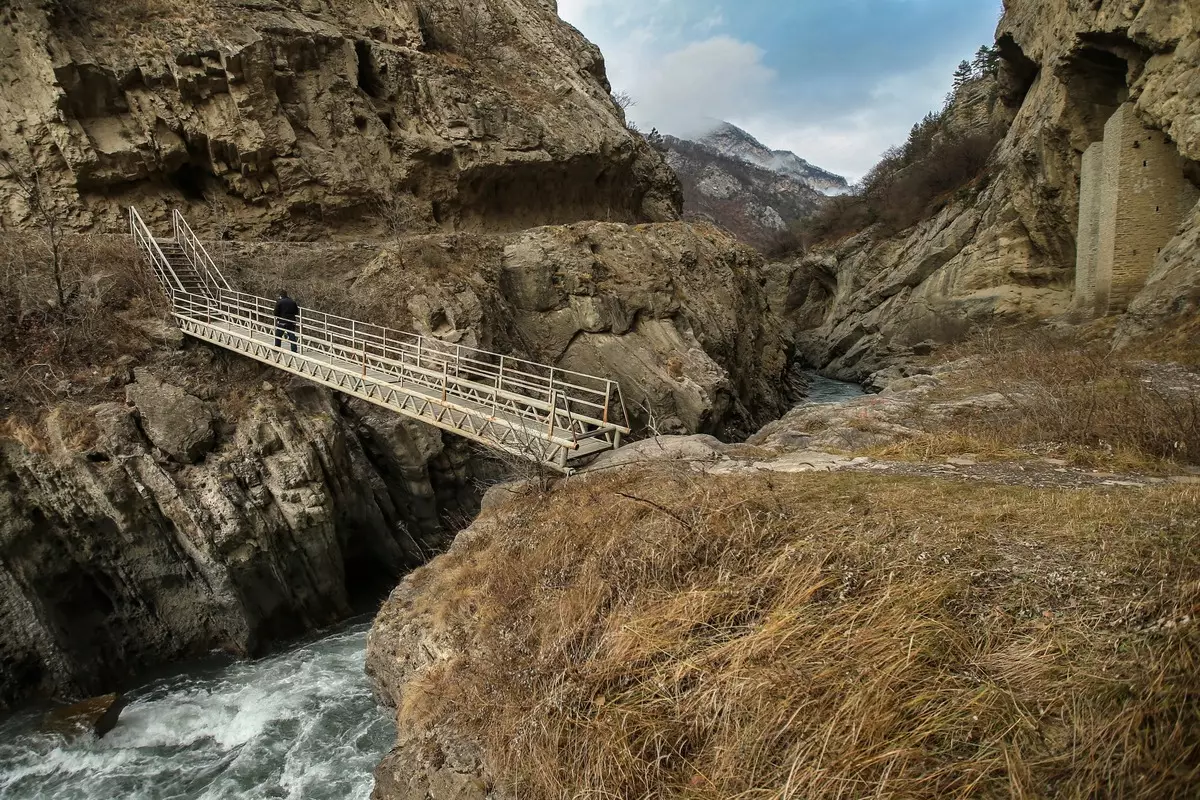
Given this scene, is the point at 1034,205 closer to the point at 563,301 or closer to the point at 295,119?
the point at 563,301

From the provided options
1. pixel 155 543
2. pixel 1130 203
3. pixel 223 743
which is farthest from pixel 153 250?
pixel 1130 203

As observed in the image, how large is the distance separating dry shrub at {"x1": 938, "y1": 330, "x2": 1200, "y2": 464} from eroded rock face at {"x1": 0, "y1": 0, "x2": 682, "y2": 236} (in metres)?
16.7

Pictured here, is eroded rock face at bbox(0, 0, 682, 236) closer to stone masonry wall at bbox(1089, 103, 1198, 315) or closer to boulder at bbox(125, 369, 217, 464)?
boulder at bbox(125, 369, 217, 464)

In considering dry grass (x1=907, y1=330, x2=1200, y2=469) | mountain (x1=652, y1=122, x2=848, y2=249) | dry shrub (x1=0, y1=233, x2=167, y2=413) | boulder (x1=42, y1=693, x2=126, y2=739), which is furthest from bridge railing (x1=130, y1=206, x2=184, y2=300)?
mountain (x1=652, y1=122, x2=848, y2=249)

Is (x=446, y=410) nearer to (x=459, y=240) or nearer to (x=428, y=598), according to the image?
(x=428, y=598)

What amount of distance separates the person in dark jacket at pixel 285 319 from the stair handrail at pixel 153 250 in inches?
104

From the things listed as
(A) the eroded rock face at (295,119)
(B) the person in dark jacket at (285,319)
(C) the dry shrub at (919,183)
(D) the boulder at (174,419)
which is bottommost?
(D) the boulder at (174,419)

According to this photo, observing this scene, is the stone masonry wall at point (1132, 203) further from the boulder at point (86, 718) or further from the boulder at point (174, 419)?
the boulder at point (86, 718)

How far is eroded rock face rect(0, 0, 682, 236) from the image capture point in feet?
54.6

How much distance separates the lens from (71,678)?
9.86 m

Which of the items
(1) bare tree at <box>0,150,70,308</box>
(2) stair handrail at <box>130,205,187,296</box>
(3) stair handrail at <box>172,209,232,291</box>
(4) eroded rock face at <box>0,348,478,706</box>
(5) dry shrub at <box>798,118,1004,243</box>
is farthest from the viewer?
(5) dry shrub at <box>798,118,1004,243</box>

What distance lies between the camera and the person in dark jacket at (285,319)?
13766mm

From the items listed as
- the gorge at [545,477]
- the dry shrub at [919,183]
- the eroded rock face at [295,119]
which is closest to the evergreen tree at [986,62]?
the dry shrub at [919,183]

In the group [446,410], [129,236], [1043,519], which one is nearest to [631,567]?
[1043,519]
